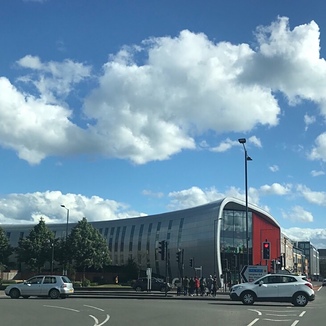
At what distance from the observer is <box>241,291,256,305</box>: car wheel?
2720cm

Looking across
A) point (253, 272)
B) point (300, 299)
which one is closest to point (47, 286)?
point (253, 272)

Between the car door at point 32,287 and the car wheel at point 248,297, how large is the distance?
43.7 feet

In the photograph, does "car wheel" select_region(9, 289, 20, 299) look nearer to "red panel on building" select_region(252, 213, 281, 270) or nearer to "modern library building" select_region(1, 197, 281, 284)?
"modern library building" select_region(1, 197, 281, 284)

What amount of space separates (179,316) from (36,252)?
218ft

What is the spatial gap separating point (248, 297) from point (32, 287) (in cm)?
1409

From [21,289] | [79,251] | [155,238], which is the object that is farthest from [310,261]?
[21,289]

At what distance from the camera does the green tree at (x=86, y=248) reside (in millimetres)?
79812

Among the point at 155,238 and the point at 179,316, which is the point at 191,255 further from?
the point at 179,316

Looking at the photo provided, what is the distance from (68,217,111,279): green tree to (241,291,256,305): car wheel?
5493 cm

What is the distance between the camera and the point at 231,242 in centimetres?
9119

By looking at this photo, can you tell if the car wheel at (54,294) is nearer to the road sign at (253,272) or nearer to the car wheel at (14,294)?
the car wheel at (14,294)

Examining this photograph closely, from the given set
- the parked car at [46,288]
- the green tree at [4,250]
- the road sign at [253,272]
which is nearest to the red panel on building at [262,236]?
the green tree at [4,250]

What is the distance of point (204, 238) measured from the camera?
94188 mm

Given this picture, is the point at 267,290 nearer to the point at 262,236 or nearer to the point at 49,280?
the point at 49,280
